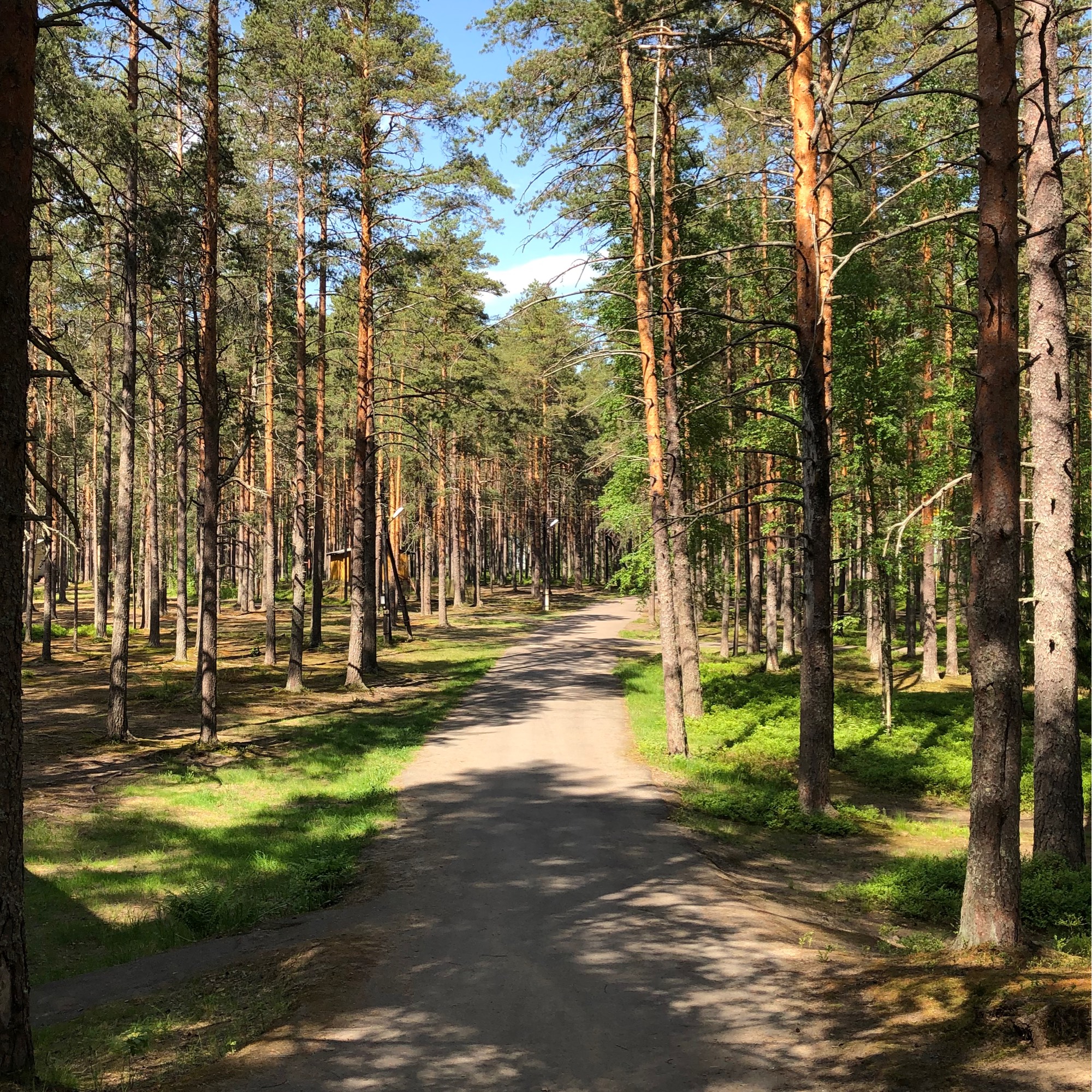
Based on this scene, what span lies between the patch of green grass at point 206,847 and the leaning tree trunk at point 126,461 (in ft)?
6.16

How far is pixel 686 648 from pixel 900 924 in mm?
11263

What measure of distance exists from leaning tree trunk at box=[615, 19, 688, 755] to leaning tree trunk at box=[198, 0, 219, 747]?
7668mm

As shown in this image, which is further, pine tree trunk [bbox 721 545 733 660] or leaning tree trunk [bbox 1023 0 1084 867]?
pine tree trunk [bbox 721 545 733 660]

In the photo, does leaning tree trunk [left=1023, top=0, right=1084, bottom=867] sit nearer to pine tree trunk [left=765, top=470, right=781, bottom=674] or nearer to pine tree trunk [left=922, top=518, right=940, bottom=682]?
pine tree trunk [left=922, top=518, right=940, bottom=682]

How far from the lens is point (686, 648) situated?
64.7 feet

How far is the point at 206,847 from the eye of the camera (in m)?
11.1

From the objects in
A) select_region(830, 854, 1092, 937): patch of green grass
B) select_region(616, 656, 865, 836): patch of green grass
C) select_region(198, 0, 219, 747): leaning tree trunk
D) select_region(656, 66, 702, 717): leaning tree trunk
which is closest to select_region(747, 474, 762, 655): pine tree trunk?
select_region(616, 656, 865, 836): patch of green grass

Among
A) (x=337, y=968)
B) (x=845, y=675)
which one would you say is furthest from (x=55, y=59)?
(x=845, y=675)

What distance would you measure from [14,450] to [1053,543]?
10303 millimetres

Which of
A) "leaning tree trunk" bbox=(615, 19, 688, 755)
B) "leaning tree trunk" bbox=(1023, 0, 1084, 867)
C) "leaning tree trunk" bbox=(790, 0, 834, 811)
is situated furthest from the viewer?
"leaning tree trunk" bbox=(615, 19, 688, 755)

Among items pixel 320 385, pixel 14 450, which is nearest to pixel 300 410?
pixel 320 385

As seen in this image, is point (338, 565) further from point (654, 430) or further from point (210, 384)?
point (654, 430)

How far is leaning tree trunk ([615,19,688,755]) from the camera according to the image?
15.7 meters

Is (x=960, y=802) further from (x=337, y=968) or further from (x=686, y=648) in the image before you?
(x=337, y=968)
